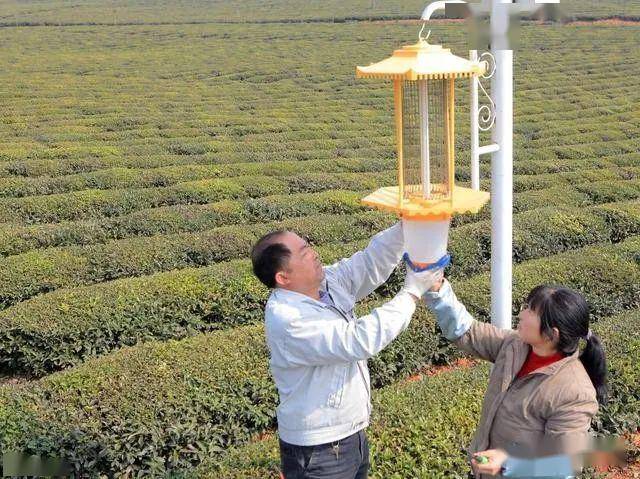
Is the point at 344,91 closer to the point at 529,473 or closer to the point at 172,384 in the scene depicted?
the point at 172,384

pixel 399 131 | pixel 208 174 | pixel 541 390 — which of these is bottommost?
pixel 208 174

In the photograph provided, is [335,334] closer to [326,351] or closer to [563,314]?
[326,351]

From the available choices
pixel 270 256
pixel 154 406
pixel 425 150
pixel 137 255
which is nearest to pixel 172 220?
pixel 137 255

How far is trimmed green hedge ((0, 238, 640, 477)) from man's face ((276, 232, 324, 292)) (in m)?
2.13

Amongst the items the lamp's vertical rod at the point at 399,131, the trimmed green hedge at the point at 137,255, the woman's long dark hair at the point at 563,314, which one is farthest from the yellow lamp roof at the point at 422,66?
the trimmed green hedge at the point at 137,255

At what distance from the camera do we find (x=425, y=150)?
10.0ft

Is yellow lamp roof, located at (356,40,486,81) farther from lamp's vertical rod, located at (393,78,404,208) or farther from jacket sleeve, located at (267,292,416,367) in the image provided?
jacket sleeve, located at (267,292,416,367)

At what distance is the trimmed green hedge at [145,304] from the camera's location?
7.50m

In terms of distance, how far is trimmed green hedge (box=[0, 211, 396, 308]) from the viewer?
893 cm

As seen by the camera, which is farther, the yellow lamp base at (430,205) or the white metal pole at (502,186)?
the white metal pole at (502,186)

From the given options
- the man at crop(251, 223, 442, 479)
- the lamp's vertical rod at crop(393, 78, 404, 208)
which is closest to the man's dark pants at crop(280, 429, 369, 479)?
the man at crop(251, 223, 442, 479)

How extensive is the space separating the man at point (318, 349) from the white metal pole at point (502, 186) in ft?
2.71

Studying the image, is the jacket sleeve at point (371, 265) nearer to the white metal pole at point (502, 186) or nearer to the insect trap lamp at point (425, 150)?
the insect trap lamp at point (425, 150)

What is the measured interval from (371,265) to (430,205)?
604mm
